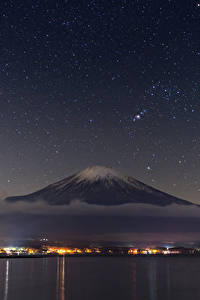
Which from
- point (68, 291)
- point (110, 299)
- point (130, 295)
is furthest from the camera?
point (68, 291)

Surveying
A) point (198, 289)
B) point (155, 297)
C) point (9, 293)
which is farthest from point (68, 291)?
point (198, 289)

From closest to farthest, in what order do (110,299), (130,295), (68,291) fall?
(110,299)
(130,295)
(68,291)

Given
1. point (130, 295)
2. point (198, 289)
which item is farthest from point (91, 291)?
point (198, 289)

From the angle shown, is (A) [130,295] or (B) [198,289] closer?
(A) [130,295]

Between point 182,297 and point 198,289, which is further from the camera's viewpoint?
point 198,289

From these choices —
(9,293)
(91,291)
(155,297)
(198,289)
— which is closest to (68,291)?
(91,291)

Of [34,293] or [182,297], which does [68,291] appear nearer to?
[34,293]

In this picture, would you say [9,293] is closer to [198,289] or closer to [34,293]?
[34,293]

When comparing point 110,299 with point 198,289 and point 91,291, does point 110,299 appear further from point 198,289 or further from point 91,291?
point 198,289
